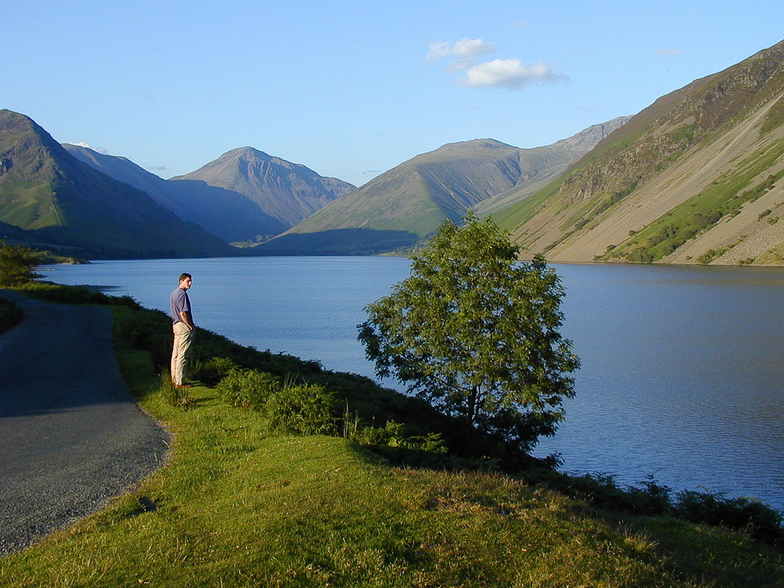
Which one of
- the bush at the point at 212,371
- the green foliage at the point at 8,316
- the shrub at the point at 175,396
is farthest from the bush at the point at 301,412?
the green foliage at the point at 8,316

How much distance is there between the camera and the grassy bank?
23.9 ft

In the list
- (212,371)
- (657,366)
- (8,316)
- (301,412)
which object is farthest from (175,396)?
(657,366)

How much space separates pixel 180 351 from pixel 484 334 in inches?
511

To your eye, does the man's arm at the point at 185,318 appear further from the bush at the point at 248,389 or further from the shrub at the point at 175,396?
the bush at the point at 248,389

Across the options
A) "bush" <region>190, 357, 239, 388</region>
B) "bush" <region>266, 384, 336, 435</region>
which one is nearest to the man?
"bush" <region>190, 357, 239, 388</region>

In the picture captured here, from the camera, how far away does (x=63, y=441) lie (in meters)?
13.2

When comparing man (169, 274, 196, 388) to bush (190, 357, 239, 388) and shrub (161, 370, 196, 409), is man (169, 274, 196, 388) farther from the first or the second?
bush (190, 357, 239, 388)

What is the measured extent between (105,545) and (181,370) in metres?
10.8

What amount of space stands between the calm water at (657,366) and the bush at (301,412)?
544 inches

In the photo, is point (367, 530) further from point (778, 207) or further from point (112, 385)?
point (778, 207)

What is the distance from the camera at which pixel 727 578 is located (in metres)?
9.23

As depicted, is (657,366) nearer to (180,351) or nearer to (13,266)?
(180,351)

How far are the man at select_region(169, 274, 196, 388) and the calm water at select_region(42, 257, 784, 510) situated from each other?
48.3 feet

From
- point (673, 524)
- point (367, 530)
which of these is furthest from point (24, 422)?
point (673, 524)
